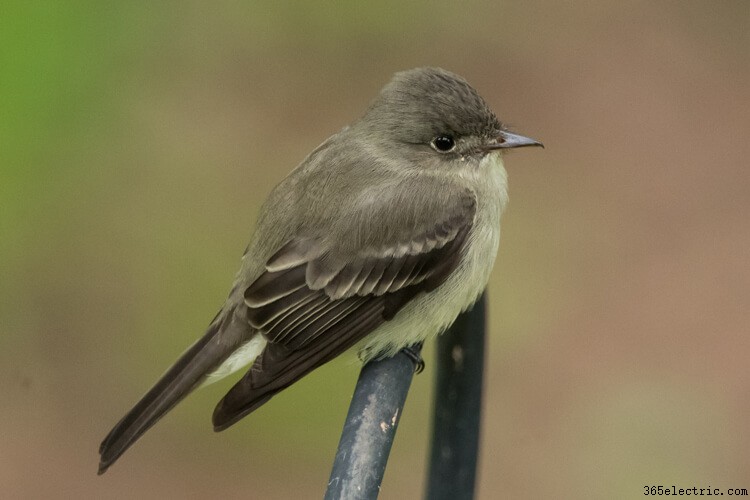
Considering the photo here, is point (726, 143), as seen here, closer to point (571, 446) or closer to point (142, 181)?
point (571, 446)

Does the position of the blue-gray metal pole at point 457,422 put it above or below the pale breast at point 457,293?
below

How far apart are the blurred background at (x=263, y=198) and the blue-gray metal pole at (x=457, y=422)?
122 centimetres

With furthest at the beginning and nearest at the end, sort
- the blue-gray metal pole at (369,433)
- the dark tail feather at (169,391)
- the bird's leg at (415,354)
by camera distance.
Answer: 1. the bird's leg at (415,354)
2. the dark tail feather at (169,391)
3. the blue-gray metal pole at (369,433)

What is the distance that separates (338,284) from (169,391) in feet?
1.73

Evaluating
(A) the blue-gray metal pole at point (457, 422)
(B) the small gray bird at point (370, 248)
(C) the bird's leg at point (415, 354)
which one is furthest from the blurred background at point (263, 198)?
(A) the blue-gray metal pole at point (457, 422)

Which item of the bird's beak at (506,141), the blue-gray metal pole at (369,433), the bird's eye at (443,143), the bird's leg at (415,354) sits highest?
the bird's beak at (506,141)

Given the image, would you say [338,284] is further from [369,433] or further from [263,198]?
[263,198]

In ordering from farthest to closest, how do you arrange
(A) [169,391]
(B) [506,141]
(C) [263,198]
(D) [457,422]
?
(C) [263,198]
(B) [506,141]
(A) [169,391]
(D) [457,422]

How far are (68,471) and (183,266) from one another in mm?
990

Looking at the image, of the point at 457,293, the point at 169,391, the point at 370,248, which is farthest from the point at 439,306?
the point at 169,391

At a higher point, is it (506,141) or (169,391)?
(506,141)

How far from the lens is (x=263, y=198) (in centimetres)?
533

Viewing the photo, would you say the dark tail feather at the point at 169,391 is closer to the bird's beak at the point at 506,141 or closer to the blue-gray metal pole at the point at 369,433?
the blue-gray metal pole at the point at 369,433

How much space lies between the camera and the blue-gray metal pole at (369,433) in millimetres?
2322
